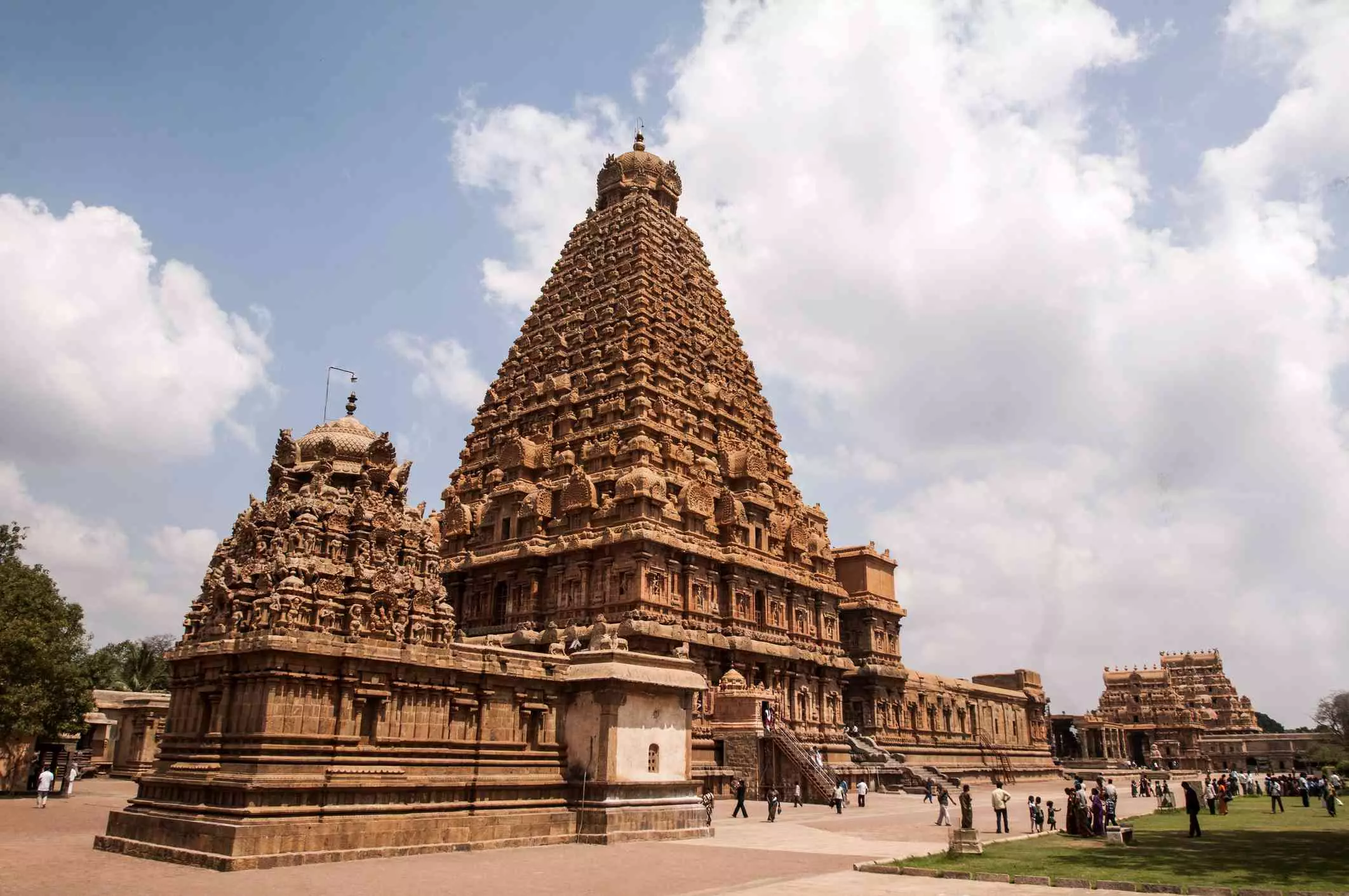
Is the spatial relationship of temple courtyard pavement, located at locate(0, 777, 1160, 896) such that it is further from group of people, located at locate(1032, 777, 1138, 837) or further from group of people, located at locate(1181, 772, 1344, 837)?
group of people, located at locate(1181, 772, 1344, 837)

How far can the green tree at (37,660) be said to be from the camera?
110 ft

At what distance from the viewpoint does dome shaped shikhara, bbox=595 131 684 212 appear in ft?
210

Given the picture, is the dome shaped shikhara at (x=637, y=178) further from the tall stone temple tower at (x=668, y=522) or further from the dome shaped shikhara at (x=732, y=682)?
the dome shaped shikhara at (x=732, y=682)

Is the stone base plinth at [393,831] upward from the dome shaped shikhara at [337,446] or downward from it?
downward

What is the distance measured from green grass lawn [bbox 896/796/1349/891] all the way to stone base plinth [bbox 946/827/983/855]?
22cm

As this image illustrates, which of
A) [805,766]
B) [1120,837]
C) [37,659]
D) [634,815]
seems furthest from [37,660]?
[1120,837]

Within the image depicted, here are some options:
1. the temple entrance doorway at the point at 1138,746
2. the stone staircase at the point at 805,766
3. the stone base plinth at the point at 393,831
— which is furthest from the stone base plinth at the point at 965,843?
the temple entrance doorway at the point at 1138,746

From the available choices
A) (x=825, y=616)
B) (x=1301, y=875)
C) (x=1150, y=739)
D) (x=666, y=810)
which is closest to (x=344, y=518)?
(x=666, y=810)

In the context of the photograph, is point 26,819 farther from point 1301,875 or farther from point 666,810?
point 1301,875

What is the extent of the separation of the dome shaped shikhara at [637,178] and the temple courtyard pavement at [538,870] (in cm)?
4586

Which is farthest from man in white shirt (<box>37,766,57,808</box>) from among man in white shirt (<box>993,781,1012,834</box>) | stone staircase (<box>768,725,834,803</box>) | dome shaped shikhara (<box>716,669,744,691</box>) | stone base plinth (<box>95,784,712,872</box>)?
man in white shirt (<box>993,781,1012,834</box>)

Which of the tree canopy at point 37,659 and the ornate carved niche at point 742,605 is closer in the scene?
the tree canopy at point 37,659

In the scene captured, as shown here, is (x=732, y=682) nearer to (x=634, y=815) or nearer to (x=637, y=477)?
(x=637, y=477)

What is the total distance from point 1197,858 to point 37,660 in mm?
36283
